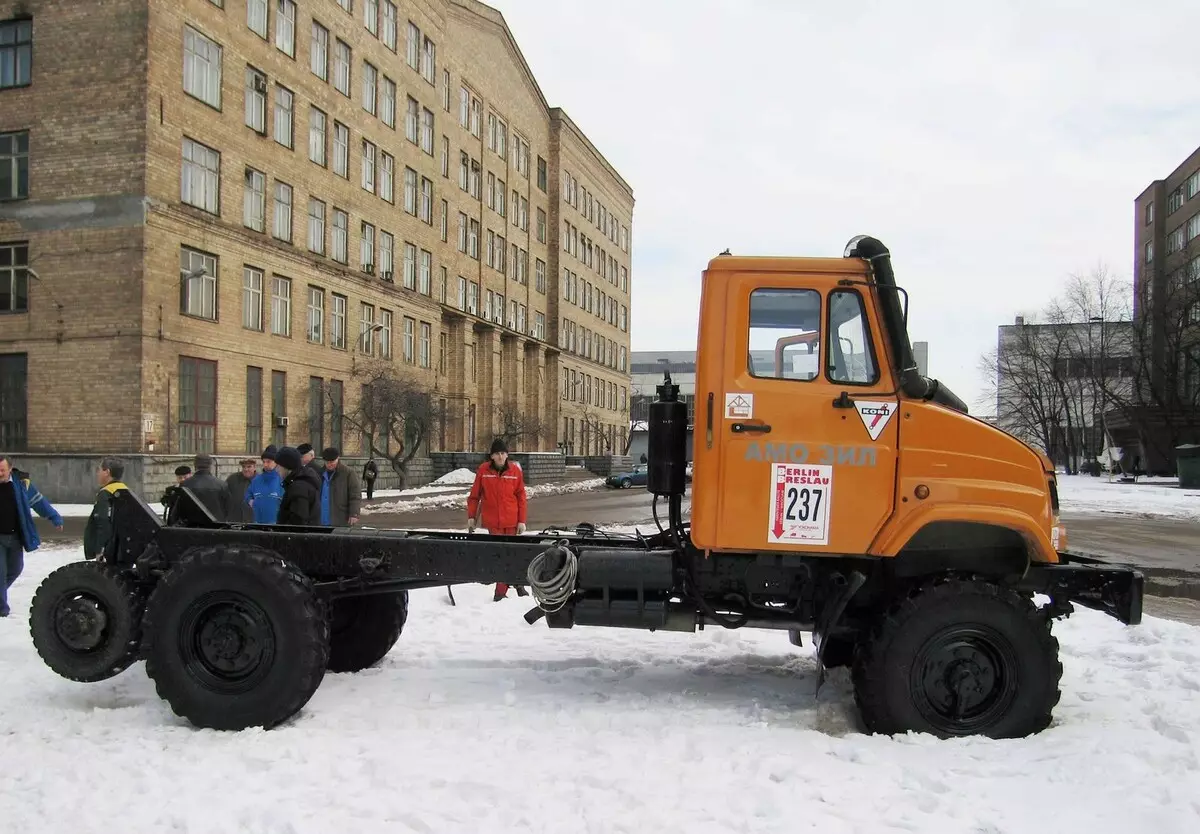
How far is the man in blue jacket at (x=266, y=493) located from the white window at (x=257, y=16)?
26189mm

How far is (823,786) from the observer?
473cm

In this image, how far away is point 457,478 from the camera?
142 feet

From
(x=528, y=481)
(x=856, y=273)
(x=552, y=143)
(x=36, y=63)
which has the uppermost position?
(x=552, y=143)

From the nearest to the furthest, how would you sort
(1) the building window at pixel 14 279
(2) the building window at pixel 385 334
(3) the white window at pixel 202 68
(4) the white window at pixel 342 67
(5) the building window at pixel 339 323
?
(1) the building window at pixel 14 279, (3) the white window at pixel 202 68, (5) the building window at pixel 339 323, (4) the white window at pixel 342 67, (2) the building window at pixel 385 334

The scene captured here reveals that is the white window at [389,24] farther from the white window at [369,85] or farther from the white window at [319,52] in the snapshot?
the white window at [319,52]

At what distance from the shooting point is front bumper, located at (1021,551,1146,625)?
5.70m

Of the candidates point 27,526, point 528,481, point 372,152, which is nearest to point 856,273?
point 27,526

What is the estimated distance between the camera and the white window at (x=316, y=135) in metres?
36.4

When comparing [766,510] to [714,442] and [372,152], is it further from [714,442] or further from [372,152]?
[372,152]

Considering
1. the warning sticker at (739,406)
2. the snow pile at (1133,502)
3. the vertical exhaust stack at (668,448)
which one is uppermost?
the warning sticker at (739,406)

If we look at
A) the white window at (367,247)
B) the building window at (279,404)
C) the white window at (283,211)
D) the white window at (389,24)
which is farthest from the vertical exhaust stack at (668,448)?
the white window at (389,24)

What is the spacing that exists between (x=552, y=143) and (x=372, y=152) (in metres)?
28.2

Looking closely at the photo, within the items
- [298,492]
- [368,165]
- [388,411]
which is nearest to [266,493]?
[298,492]

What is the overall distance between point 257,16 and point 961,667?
34.4 meters
